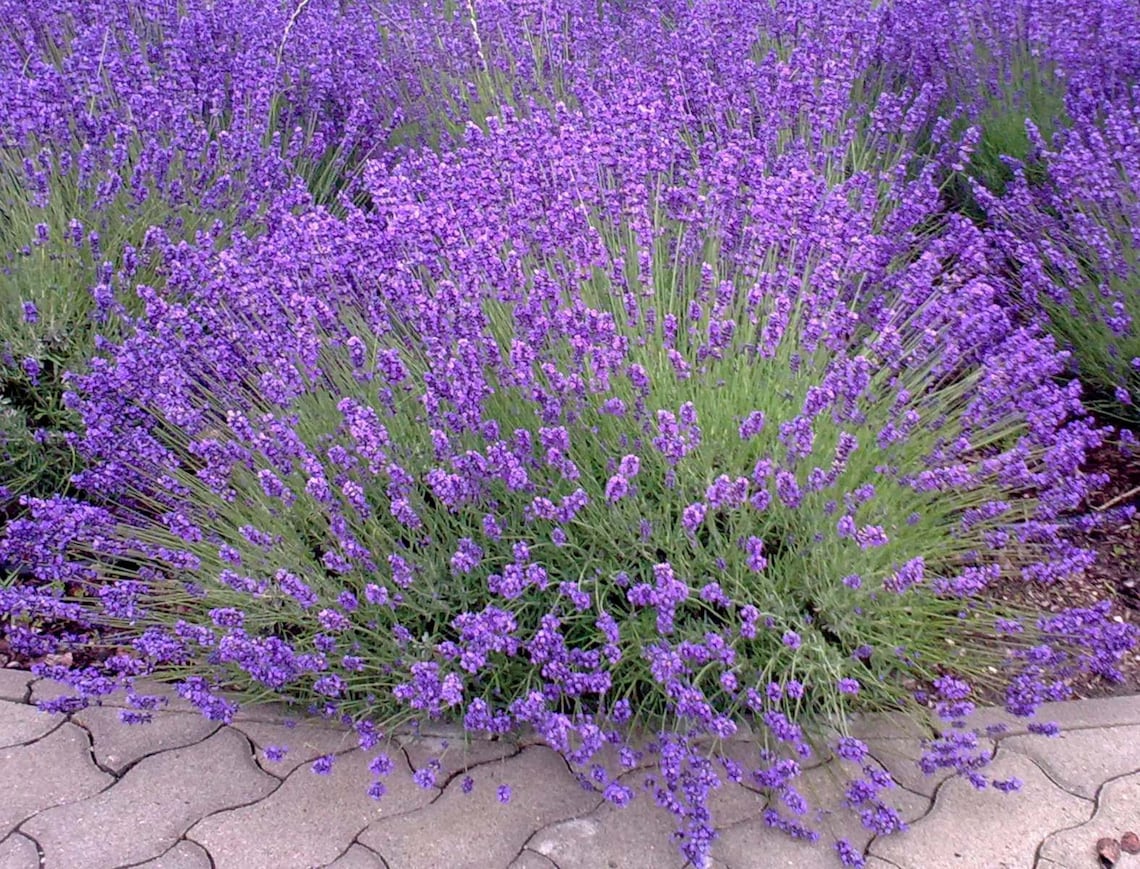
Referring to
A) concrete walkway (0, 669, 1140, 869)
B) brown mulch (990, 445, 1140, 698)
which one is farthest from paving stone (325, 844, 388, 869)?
brown mulch (990, 445, 1140, 698)

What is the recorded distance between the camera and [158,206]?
3.43 meters

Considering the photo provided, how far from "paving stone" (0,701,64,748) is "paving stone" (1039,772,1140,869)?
6.60 feet

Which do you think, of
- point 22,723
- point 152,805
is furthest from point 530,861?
point 22,723

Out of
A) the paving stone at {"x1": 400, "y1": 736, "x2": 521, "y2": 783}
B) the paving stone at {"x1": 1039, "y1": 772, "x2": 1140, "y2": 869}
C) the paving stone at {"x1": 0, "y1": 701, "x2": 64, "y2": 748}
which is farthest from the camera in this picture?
the paving stone at {"x1": 0, "y1": 701, "x2": 64, "y2": 748}

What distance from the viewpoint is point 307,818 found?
2148mm

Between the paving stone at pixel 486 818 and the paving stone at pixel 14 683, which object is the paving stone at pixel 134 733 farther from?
the paving stone at pixel 486 818

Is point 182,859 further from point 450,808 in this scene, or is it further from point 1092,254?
point 1092,254

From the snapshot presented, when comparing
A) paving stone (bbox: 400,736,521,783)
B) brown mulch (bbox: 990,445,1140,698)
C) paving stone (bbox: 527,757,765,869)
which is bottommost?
paving stone (bbox: 400,736,521,783)

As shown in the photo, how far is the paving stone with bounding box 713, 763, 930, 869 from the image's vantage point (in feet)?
6.70

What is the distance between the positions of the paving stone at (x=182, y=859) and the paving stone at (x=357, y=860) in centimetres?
23

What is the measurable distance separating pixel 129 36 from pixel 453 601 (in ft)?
9.91

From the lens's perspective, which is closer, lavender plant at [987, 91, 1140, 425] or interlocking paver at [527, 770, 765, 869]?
interlocking paver at [527, 770, 765, 869]

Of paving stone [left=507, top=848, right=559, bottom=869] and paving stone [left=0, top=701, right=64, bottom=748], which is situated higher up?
paving stone [left=507, top=848, right=559, bottom=869]

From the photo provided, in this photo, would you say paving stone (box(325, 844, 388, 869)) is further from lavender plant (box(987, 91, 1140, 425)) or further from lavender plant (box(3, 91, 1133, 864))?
lavender plant (box(987, 91, 1140, 425))
